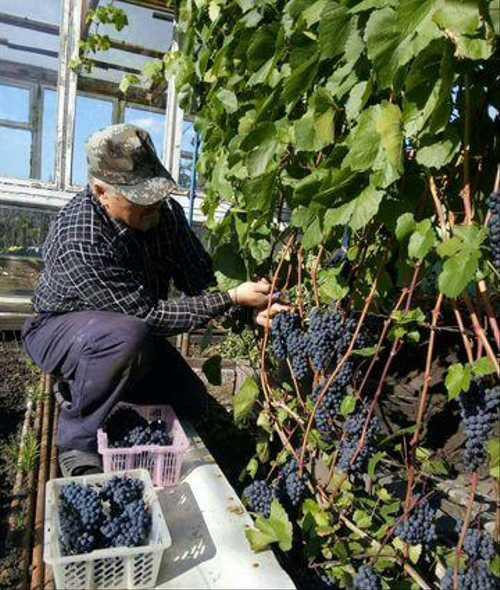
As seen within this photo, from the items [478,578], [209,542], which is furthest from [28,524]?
[478,578]

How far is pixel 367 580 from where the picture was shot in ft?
4.53

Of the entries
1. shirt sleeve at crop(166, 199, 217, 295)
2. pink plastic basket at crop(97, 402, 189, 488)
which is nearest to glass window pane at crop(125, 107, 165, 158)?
shirt sleeve at crop(166, 199, 217, 295)

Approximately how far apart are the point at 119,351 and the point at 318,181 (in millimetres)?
1034

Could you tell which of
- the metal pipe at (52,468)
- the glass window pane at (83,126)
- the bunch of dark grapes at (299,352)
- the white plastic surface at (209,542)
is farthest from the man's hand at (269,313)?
the glass window pane at (83,126)

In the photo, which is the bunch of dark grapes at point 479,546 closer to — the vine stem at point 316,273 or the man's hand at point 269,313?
the vine stem at point 316,273

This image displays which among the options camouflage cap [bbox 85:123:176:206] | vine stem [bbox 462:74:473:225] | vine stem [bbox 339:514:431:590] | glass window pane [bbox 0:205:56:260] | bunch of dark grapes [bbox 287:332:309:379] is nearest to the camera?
vine stem [bbox 462:74:473:225]

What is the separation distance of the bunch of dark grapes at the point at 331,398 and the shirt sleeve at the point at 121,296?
0.61 m

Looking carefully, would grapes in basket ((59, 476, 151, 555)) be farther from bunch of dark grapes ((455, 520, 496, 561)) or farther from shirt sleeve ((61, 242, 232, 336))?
bunch of dark grapes ((455, 520, 496, 561))

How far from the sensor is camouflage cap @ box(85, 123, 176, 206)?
2115 millimetres

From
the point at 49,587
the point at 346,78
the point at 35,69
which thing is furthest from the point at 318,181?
the point at 35,69

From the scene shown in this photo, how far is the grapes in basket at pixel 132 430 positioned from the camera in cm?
200

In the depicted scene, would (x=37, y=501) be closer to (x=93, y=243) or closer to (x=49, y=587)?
(x=49, y=587)

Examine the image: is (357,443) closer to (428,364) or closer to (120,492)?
(428,364)

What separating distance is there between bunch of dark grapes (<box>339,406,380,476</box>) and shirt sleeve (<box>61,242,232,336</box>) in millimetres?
714
